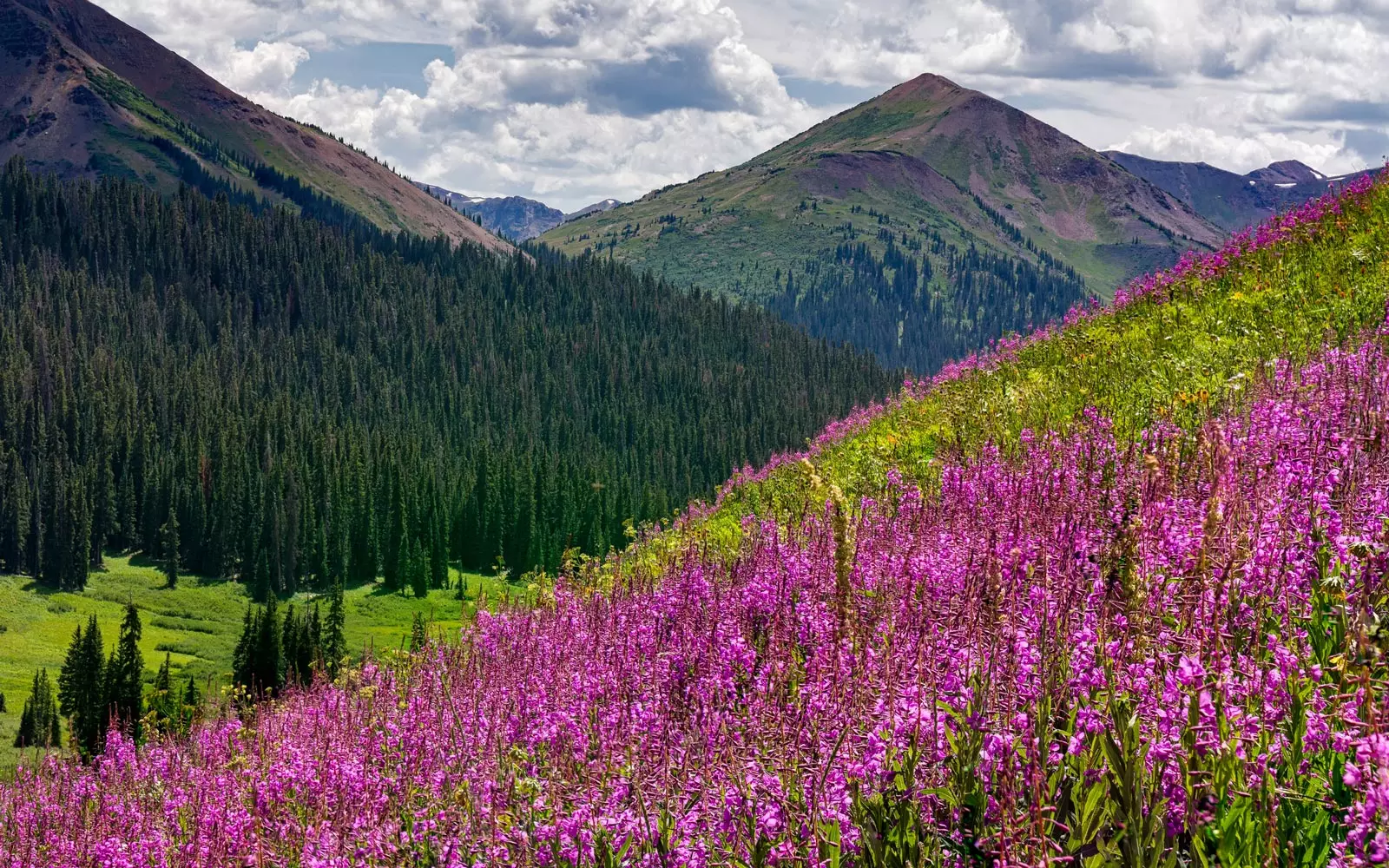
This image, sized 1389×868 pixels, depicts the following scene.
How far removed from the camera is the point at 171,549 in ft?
498

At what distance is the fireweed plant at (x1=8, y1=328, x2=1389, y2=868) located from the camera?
5.12 m

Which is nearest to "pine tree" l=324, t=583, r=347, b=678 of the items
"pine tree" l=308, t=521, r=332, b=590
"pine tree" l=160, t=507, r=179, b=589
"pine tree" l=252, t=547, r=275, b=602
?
"pine tree" l=252, t=547, r=275, b=602

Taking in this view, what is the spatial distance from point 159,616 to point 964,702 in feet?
468

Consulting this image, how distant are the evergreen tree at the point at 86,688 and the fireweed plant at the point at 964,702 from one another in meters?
83.6

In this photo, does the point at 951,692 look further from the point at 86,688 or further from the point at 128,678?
the point at 86,688

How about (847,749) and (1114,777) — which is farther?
(847,749)

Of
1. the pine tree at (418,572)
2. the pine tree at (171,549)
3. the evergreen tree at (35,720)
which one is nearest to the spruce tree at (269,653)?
the evergreen tree at (35,720)

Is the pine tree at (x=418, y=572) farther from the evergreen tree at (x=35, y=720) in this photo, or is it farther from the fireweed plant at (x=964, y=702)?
the fireweed plant at (x=964, y=702)

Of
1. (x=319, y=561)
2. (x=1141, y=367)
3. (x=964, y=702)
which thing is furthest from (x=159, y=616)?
(x=964, y=702)

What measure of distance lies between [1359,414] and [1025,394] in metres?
9.13

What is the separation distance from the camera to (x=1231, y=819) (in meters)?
4.97

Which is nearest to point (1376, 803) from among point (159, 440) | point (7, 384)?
point (159, 440)

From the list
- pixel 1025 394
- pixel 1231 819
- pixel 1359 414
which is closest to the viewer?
pixel 1231 819

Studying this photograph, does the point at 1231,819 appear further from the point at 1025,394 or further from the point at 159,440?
the point at 159,440
